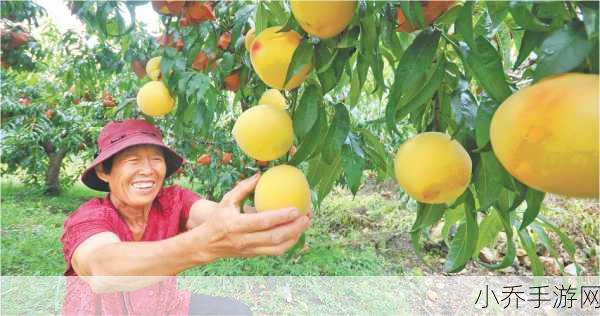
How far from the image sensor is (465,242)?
89cm

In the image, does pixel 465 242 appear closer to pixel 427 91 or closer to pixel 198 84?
pixel 427 91

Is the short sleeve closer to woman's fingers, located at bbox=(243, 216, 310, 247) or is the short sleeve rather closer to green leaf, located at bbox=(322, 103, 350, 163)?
woman's fingers, located at bbox=(243, 216, 310, 247)

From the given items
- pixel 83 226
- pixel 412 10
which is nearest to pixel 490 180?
pixel 412 10

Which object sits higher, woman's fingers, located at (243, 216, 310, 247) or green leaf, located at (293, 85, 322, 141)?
green leaf, located at (293, 85, 322, 141)

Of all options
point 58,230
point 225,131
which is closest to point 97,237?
point 225,131

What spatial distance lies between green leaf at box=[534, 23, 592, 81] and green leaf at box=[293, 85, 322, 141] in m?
0.39

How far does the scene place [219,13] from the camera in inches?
58.2

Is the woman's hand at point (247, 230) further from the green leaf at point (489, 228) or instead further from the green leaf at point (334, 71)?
the green leaf at point (489, 228)

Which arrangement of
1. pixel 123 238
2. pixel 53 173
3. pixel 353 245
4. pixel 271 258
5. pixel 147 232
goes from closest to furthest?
pixel 123 238 < pixel 147 232 < pixel 271 258 < pixel 353 245 < pixel 53 173

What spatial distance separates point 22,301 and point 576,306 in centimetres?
362

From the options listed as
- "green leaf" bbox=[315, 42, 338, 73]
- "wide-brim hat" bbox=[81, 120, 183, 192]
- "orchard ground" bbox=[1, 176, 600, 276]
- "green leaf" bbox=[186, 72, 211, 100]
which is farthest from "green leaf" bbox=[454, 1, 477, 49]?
"orchard ground" bbox=[1, 176, 600, 276]

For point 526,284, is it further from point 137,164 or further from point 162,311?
point 137,164

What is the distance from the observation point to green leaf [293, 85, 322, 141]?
31.0 inches

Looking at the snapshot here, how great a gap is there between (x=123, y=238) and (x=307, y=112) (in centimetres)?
106
